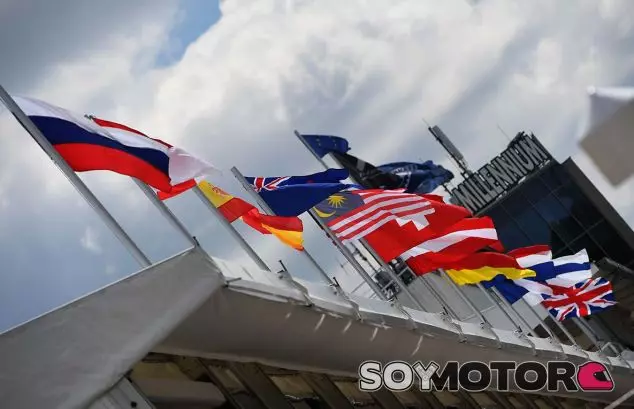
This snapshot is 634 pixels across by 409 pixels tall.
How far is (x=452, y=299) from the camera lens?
4069cm

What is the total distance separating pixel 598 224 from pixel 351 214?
33.3 metres

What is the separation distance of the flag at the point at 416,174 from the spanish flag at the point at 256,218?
22.4ft

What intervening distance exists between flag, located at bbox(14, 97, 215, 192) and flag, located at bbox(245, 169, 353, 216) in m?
2.94

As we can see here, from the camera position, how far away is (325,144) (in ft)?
61.4

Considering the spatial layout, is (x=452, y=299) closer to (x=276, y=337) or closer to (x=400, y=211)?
(x=400, y=211)

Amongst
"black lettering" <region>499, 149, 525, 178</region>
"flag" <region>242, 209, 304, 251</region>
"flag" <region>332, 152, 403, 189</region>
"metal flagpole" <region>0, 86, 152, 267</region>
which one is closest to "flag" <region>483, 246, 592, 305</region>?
"flag" <region>332, 152, 403, 189</region>

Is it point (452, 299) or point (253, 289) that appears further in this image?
point (452, 299)

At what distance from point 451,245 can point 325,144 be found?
389 centimetres

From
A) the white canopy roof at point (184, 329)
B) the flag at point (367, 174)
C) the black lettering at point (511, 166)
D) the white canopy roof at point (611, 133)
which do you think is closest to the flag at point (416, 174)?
the flag at point (367, 174)

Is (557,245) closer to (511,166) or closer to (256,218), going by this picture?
(511,166)

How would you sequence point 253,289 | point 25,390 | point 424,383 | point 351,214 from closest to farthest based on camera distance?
1. point 25,390
2. point 253,289
3. point 424,383
4. point 351,214

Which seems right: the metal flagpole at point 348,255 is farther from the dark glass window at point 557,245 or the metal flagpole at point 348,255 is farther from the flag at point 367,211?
the dark glass window at point 557,245

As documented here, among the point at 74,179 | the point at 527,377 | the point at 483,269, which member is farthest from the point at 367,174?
the point at 74,179

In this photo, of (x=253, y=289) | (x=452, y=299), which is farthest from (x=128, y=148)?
(x=452, y=299)
